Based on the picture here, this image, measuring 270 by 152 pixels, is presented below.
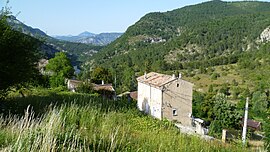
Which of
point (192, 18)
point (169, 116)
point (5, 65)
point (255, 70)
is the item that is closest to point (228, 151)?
point (5, 65)

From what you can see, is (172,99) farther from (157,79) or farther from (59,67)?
(59,67)

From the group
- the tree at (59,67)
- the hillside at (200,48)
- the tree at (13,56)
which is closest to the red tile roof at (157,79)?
the tree at (59,67)

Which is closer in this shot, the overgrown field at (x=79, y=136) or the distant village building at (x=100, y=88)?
the overgrown field at (x=79, y=136)

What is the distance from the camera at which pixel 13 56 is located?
8531 millimetres

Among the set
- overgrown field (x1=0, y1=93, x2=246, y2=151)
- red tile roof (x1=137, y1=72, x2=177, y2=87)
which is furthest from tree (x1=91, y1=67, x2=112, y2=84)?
overgrown field (x1=0, y1=93, x2=246, y2=151)

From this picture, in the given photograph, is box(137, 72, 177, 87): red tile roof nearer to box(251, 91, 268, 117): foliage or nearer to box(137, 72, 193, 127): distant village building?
box(137, 72, 193, 127): distant village building

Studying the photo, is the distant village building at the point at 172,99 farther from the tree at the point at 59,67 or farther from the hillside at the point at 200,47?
the hillside at the point at 200,47

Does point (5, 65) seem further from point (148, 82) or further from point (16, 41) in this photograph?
point (148, 82)

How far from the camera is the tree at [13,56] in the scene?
8.12 m

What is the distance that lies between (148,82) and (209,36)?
101m

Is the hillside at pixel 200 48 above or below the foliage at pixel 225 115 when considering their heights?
above

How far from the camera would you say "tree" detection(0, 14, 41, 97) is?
8117 millimetres

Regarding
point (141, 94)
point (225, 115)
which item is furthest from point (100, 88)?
point (225, 115)

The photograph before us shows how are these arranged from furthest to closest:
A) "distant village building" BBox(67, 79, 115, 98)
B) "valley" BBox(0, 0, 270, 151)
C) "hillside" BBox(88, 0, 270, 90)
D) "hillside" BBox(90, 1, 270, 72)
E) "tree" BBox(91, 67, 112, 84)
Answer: "hillside" BBox(90, 1, 270, 72) → "hillside" BBox(88, 0, 270, 90) → "tree" BBox(91, 67, 112, 84) → "distant village building" BBox(67, 79, 115, 98) → "valley" BBox(0, 0, 270, 151)
